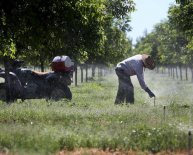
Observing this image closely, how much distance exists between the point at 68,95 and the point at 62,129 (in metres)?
10.1

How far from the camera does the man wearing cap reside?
16547 mm

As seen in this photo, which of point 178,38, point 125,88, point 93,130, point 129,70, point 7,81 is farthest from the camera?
point 178,38

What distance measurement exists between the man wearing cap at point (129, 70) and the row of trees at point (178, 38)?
18.1ft

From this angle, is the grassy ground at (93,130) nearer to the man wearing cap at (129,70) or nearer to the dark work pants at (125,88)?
the man wearing cap at (129,70)

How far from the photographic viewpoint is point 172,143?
9211 mm

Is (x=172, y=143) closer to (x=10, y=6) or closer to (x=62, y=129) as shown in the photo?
(x=62, y=129)

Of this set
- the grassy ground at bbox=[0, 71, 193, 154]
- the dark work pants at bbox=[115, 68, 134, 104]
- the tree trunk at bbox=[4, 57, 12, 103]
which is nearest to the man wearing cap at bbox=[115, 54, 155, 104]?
the dark work pants at bbox=[115, 68, 134, 104]

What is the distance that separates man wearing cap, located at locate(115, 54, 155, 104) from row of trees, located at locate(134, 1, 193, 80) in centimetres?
551

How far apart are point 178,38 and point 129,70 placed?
104ft

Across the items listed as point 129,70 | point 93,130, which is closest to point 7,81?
point 129,70

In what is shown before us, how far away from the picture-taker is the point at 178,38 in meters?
47.7

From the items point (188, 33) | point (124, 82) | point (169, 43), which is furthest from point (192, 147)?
point (169, 43)

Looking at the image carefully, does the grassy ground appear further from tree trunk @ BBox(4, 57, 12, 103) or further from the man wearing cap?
tree trunk @ BBox(4, 57, 12, 103)

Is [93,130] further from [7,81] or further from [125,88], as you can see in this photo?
[7,81]
